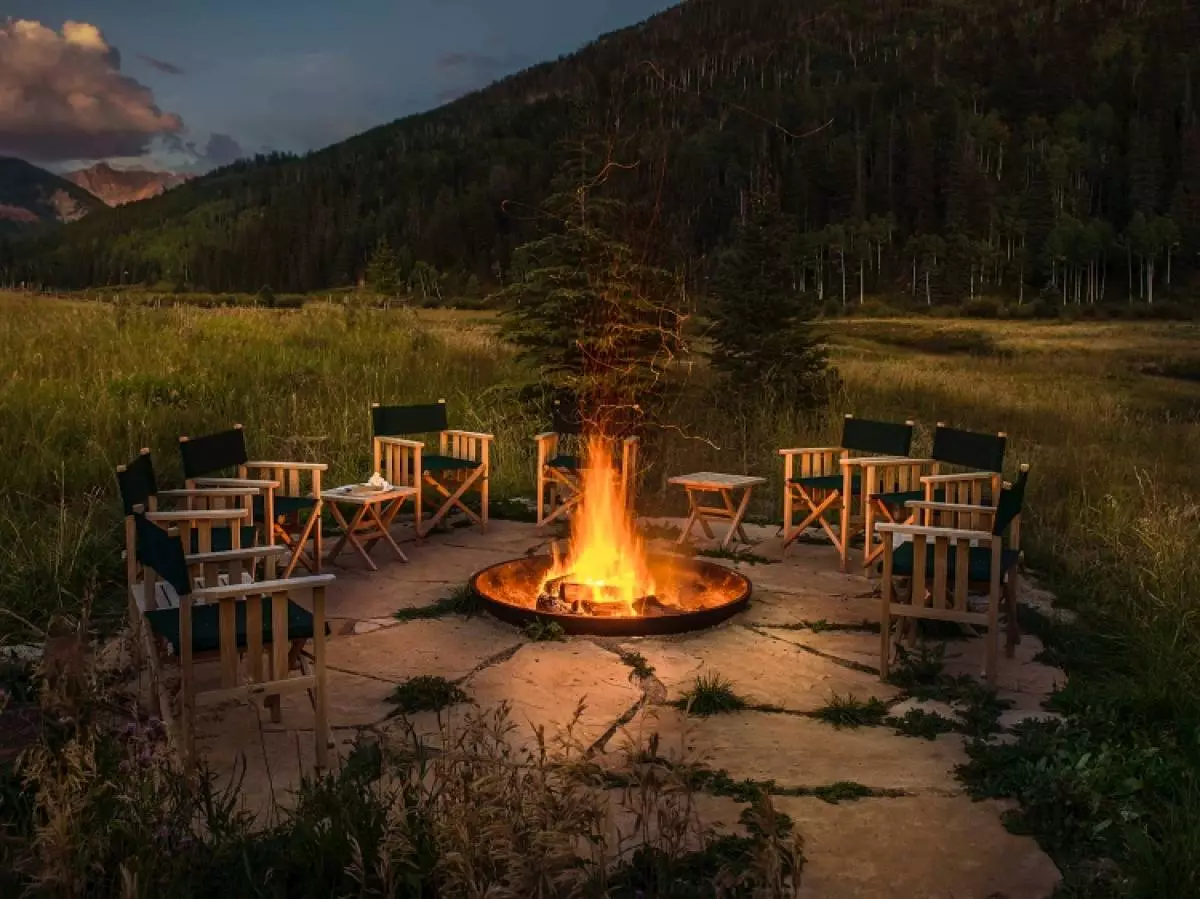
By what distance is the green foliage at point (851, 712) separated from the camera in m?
3.96

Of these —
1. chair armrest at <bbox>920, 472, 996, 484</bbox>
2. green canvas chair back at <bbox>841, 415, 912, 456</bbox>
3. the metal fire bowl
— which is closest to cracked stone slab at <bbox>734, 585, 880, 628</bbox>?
the metal fire bowl

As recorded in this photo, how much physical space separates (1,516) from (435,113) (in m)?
156

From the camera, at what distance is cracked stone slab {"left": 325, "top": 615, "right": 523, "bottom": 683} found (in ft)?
14.8

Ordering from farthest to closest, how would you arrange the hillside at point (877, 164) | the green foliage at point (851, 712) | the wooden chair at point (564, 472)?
1. the hillside at point (877, 164)
2. the wooden chair at point (564, 472)
3. the green foliage at point (851, 712)

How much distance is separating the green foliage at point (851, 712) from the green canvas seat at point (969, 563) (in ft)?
2.56

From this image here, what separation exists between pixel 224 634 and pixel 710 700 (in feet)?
6.17

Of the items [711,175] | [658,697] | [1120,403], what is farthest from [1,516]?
[711,175]

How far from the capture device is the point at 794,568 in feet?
21.3

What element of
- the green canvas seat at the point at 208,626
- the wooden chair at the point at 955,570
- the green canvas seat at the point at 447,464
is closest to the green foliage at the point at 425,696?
the green canvas seat at the point at 208,626

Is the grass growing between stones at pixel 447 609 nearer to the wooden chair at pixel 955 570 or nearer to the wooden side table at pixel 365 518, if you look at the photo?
the wooden side table at pixel 365 518

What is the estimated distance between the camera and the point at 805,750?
3668 millimetres

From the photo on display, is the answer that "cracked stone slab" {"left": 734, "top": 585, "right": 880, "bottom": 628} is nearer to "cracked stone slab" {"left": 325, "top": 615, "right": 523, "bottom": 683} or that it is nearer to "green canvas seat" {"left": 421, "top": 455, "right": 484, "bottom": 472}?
"cracked stone slab" {"left": 325, "top": 615, "right": 523, "bottom": 683}

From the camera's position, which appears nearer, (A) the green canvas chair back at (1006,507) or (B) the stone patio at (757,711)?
(B) the stone patio at (757,711)

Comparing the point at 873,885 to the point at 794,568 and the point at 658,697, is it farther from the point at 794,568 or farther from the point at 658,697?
the point at 794,568
